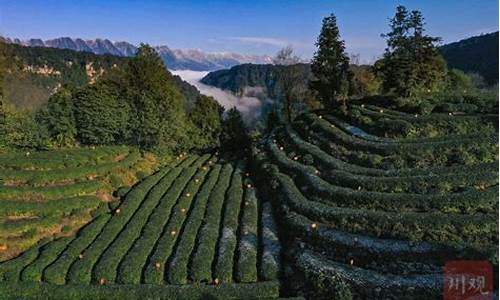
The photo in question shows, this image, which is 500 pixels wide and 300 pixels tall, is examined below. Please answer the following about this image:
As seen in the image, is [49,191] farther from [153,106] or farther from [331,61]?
[331,61]

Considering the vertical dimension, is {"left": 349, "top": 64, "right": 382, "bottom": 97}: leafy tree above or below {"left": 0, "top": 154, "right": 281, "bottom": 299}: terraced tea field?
above

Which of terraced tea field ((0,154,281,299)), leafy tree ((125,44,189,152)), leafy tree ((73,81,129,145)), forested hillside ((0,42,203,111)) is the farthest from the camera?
forested hillside ((0,42,203,111))

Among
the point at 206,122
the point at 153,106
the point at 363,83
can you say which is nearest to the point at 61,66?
the point at 206,122

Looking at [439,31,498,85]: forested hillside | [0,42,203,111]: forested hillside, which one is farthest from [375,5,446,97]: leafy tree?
[0,42,203,111]: forested hillside

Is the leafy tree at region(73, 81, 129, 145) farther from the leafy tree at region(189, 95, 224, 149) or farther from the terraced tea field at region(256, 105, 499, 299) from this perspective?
the terraced tea field at region(256, 105, 499, 299)

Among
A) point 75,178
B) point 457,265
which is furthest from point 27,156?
point 457,265

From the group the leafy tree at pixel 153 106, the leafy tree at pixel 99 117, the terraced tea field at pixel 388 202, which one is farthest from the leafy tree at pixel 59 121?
the terraced tea field at pixel 388 202
